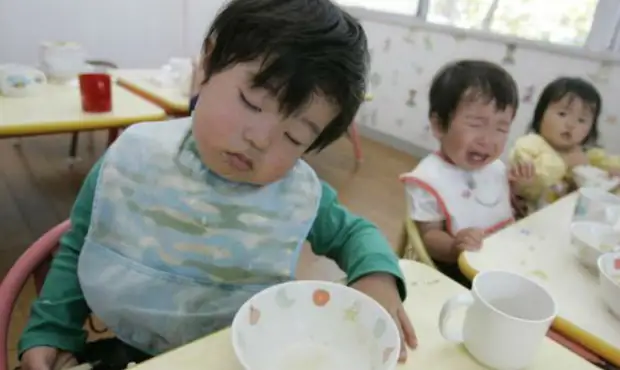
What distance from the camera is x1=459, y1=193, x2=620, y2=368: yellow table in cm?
79

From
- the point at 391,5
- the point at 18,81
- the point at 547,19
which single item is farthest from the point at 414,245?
the point at 391,5

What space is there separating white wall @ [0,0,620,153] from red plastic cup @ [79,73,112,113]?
1473mm

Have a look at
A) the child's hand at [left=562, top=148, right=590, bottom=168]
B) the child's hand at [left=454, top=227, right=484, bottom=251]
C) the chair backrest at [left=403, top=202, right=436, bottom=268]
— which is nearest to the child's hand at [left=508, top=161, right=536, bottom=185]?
the child's hand at [left=562, top=148, right=590, bottom=168]

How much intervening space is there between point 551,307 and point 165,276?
0.52m

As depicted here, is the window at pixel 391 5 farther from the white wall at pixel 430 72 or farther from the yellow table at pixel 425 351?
the yellow table at pixel 425 351

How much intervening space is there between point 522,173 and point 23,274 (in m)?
1.21

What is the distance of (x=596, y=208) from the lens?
112 cm

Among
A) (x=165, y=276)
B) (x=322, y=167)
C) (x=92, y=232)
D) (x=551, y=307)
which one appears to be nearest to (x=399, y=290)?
(x=551, y=307)

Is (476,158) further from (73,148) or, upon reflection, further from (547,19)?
(73,148)

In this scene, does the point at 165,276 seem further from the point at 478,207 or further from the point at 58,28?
the point at 58,28

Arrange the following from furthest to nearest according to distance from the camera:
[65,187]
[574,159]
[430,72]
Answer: [430,72]
[65,187]
[574,159]

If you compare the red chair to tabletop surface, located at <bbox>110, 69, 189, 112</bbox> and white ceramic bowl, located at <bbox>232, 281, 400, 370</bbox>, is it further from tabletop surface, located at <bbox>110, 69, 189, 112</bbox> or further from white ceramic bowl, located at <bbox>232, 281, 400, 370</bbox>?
tabletop surface, located at <bbox>110, 69, 189, 112</bbox>

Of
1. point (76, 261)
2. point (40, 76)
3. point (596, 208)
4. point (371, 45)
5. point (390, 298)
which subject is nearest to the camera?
point (390, 298)

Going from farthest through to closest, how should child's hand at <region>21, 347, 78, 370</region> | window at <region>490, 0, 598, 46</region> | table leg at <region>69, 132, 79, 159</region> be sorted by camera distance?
1. table leg at <region>69, 132, 79, 159</region>
2. window at <region>490, 0, 598, 46</region>
3. child's hand at <region>21, 347, 78, 370</region>
